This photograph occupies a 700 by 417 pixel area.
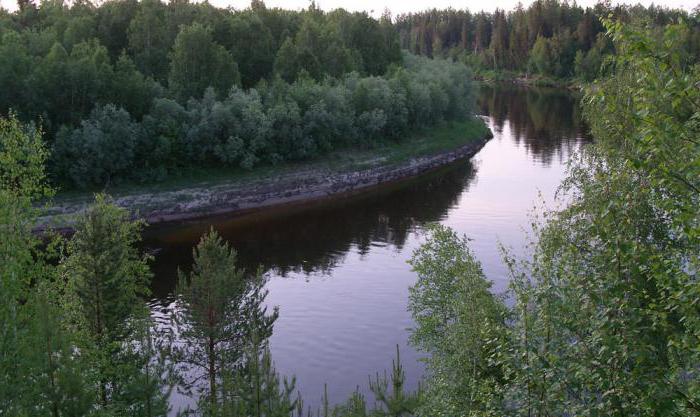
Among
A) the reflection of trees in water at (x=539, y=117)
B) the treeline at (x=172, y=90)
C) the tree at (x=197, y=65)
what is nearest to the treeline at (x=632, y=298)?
the treeline at (x=172, y=90)

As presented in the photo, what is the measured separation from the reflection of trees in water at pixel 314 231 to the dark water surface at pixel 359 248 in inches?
3.7

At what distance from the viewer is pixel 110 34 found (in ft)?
298

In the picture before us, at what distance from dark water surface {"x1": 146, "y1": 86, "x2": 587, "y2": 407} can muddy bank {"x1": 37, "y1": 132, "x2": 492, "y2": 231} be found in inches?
85.1

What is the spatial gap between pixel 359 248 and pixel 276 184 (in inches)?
772

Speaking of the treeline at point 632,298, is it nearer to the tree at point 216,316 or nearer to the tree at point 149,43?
the tree at point 216,316

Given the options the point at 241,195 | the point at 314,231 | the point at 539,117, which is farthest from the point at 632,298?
the point at 539,117

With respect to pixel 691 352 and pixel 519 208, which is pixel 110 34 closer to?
pixel 519 208

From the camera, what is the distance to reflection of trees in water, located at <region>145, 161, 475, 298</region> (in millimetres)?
52500

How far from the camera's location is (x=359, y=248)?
182ft

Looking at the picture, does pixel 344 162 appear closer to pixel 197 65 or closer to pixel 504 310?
pixel 197 65

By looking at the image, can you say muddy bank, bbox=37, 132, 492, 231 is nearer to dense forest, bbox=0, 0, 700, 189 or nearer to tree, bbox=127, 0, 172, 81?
dense forest, bbox=0, 0, 700, 189

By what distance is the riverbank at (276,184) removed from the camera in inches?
2450

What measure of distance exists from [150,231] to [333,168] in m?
26.3

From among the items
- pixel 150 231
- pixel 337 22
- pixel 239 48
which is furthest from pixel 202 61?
pixel 337 22
